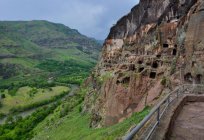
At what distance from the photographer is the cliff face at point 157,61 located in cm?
3906

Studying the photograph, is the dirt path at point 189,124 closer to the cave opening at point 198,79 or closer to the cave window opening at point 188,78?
the cave opening at point 198,79

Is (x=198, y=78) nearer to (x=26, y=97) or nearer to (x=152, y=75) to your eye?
(x=152, y=75)

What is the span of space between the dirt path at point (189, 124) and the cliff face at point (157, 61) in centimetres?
2084

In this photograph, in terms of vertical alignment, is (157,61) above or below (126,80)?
above

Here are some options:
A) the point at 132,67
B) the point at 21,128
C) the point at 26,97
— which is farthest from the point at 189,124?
the point at 26,97

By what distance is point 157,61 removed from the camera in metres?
49.4

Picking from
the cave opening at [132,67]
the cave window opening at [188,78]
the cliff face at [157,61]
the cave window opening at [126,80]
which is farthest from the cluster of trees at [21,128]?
the cave window opening at [188,78]

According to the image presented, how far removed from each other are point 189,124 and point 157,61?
3644cm

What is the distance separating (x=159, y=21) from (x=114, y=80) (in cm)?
1316

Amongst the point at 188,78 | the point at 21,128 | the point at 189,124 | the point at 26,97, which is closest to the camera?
the point at 189,124

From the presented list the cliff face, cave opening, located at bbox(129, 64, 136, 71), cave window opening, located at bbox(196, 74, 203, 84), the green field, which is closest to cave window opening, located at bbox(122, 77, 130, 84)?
the cliff face

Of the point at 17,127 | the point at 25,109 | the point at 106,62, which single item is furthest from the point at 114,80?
the point at 25,109

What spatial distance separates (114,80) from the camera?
5109 centimetres

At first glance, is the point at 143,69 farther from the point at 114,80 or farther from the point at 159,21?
the point at 159,21
